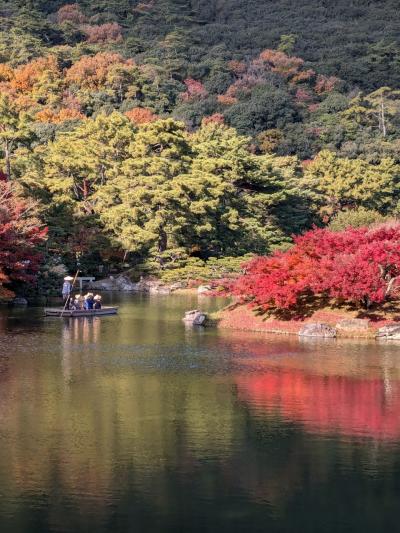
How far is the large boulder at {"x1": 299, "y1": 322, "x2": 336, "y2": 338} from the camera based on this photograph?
3035 cm

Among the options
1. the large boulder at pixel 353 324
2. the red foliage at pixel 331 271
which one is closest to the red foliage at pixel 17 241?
the red foliage at pixel 331 271

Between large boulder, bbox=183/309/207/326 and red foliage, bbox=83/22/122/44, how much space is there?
90657mm

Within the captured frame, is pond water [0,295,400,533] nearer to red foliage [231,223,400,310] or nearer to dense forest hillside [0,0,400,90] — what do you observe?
red foliage [231,223,400,310]

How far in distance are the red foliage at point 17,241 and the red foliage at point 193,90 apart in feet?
189

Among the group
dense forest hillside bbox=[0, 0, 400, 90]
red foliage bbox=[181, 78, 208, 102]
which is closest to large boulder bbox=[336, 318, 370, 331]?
red foliage bbox=[181, 78, 208, 102]

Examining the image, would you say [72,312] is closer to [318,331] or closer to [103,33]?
[318,331]

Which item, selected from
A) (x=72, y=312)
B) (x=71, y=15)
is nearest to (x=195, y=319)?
(x=72, y=312)

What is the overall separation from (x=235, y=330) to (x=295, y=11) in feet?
433

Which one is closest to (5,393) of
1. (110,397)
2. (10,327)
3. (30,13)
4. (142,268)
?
(110,397)

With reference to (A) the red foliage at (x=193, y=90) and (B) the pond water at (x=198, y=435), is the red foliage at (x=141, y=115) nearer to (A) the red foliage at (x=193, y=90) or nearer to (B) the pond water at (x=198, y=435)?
(A) the red foliage at (x=193, y=90)

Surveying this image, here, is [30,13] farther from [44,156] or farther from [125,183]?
[125,183]

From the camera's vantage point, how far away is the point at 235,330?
1259 inches

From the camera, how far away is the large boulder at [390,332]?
2991 cm

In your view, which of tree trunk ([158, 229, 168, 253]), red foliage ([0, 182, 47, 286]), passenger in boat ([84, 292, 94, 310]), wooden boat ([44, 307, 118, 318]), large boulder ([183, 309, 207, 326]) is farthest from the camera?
tree trunk ([158, 229, 168, 253])
